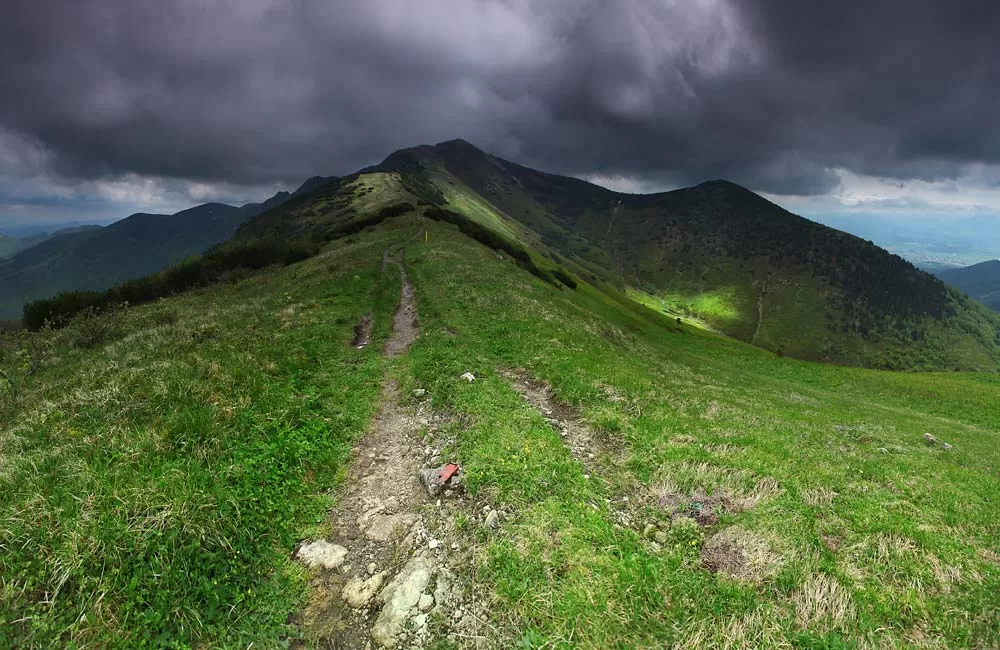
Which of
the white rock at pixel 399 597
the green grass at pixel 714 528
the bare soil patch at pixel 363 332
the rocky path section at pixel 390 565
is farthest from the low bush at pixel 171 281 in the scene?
the white rock at pixel 399 597

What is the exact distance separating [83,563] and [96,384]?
315 inches

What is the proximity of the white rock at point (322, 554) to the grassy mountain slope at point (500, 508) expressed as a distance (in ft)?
1.25

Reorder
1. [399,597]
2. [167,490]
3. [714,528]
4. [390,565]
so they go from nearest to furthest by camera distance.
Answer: [399,597] → [167,490] → [390,565] → [714,528]

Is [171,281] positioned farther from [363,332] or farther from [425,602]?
[425,602]

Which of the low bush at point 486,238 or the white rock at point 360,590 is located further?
the low bush at point 486,238

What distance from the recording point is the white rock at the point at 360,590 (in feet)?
23.6

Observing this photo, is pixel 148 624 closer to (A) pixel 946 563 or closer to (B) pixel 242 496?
(B) pixel 242 496

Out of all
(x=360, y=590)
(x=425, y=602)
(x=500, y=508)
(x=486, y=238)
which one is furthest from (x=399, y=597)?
(x=486, y=238)

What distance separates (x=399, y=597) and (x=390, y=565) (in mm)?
833

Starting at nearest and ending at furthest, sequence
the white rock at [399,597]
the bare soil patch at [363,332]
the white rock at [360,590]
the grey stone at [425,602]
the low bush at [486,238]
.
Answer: the white rock at [399,597], the grey stone at [425,602], the white rock at [360,590], the bare soil patch at [363,332], the low bush at [486,238]

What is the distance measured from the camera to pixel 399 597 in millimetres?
7145

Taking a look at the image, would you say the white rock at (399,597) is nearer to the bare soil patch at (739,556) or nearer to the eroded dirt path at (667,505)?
the eroded dirt path at (667,505)

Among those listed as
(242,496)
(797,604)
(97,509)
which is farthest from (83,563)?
(797,604)

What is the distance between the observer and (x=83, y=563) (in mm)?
6242
